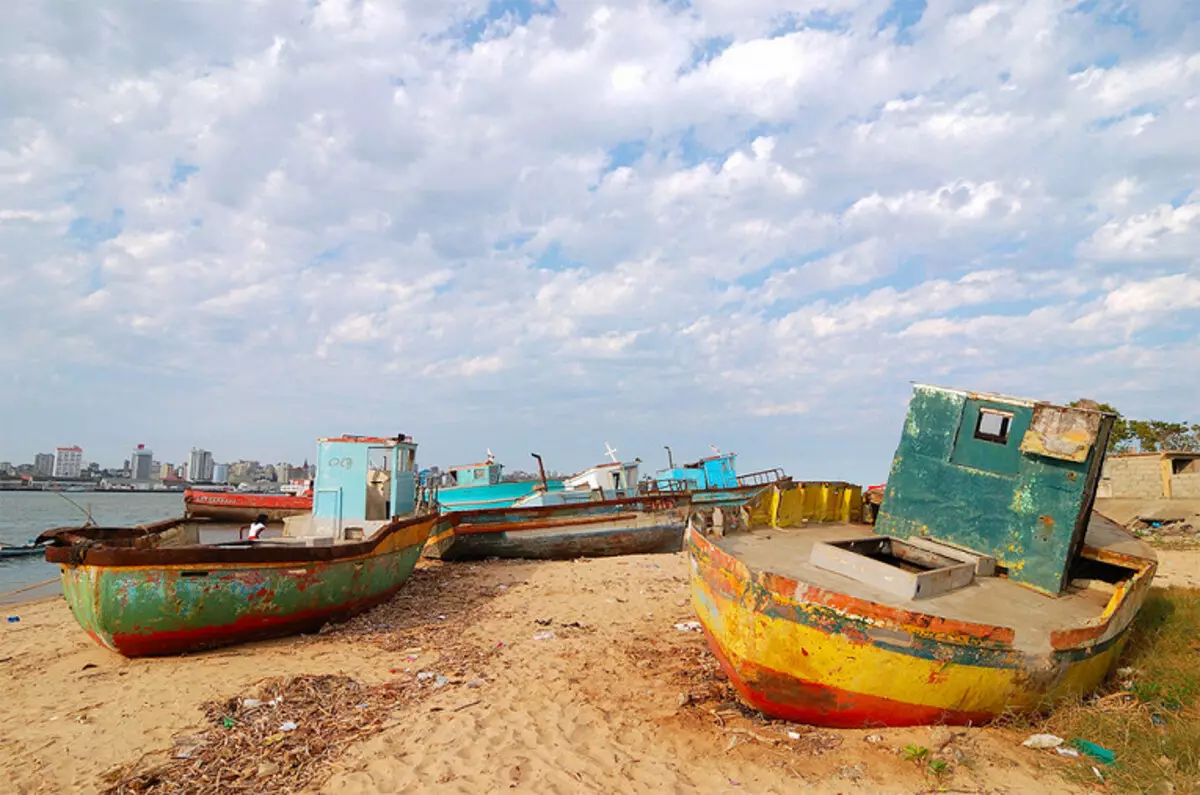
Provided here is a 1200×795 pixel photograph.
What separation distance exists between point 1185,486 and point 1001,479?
22870mm

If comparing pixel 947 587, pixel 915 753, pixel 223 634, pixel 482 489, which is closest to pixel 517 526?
pixel 482 489

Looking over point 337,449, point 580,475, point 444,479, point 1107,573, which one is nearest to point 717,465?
point 580,475

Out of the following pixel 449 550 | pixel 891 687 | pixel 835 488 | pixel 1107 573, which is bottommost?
pixel 449 550

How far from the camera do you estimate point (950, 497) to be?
664cm

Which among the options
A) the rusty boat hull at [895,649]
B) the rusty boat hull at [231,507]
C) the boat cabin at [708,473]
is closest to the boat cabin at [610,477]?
the boat cabin at [708,473]

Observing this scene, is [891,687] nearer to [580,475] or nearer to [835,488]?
[835,488]

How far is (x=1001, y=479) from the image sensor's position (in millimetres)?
6312

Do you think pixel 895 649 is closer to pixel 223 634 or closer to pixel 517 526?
pixel 223 634

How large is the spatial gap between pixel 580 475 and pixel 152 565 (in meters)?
17.2

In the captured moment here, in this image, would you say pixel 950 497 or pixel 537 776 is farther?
pixel 950 497

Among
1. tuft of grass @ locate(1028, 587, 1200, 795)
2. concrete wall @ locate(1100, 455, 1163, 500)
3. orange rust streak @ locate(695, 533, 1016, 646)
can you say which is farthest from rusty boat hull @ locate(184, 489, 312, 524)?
concrete wall @ locate(1100, 455, 1163, 500)

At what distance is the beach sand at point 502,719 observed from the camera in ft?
14.5

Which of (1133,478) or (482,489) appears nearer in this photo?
(482,489)

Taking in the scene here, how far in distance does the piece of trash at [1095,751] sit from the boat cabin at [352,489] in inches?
398
